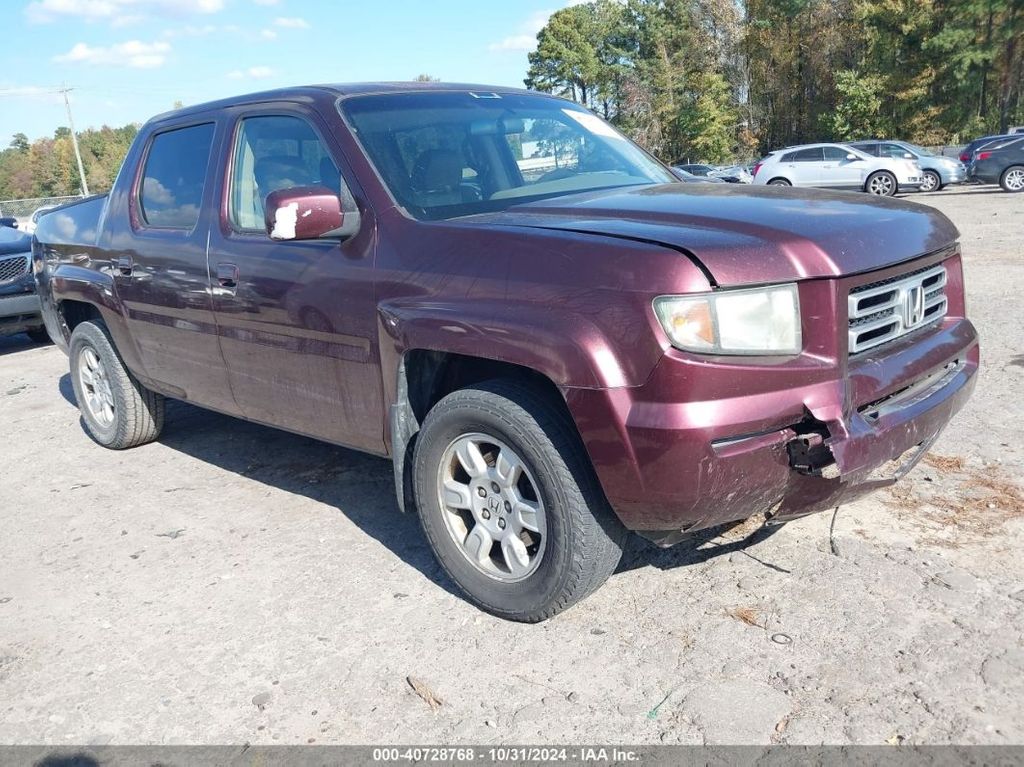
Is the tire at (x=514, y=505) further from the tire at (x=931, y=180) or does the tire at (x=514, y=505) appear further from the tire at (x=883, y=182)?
the tire at (x=931, y=180)

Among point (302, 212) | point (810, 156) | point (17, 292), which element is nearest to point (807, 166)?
point (810, 156)

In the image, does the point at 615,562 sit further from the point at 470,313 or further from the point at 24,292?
the point at 24,292

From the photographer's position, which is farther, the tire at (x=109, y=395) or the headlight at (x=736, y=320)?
the tire at (x=109, y=395)

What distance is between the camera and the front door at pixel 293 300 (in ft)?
11.2

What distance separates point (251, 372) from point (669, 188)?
205 cm

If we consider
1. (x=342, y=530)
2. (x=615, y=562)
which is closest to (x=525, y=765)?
(x=615, y=562)

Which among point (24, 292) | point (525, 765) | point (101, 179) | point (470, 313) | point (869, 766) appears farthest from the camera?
point (101, 179)

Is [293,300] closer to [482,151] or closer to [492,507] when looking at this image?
[482,151]

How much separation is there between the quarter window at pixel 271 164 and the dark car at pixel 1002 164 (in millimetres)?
22580

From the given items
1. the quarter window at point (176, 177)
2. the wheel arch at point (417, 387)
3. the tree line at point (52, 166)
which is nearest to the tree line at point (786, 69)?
the quarter window at point (176, 177)

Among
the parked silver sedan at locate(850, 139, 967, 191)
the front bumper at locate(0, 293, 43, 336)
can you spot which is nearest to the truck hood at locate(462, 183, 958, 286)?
the front bumper at locate(0, 293, 43, 336)

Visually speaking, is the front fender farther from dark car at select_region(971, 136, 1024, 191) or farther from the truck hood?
dark car at select_region(971, 136, 1024, 191)

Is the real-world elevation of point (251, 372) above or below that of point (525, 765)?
above

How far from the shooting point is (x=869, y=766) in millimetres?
2287
